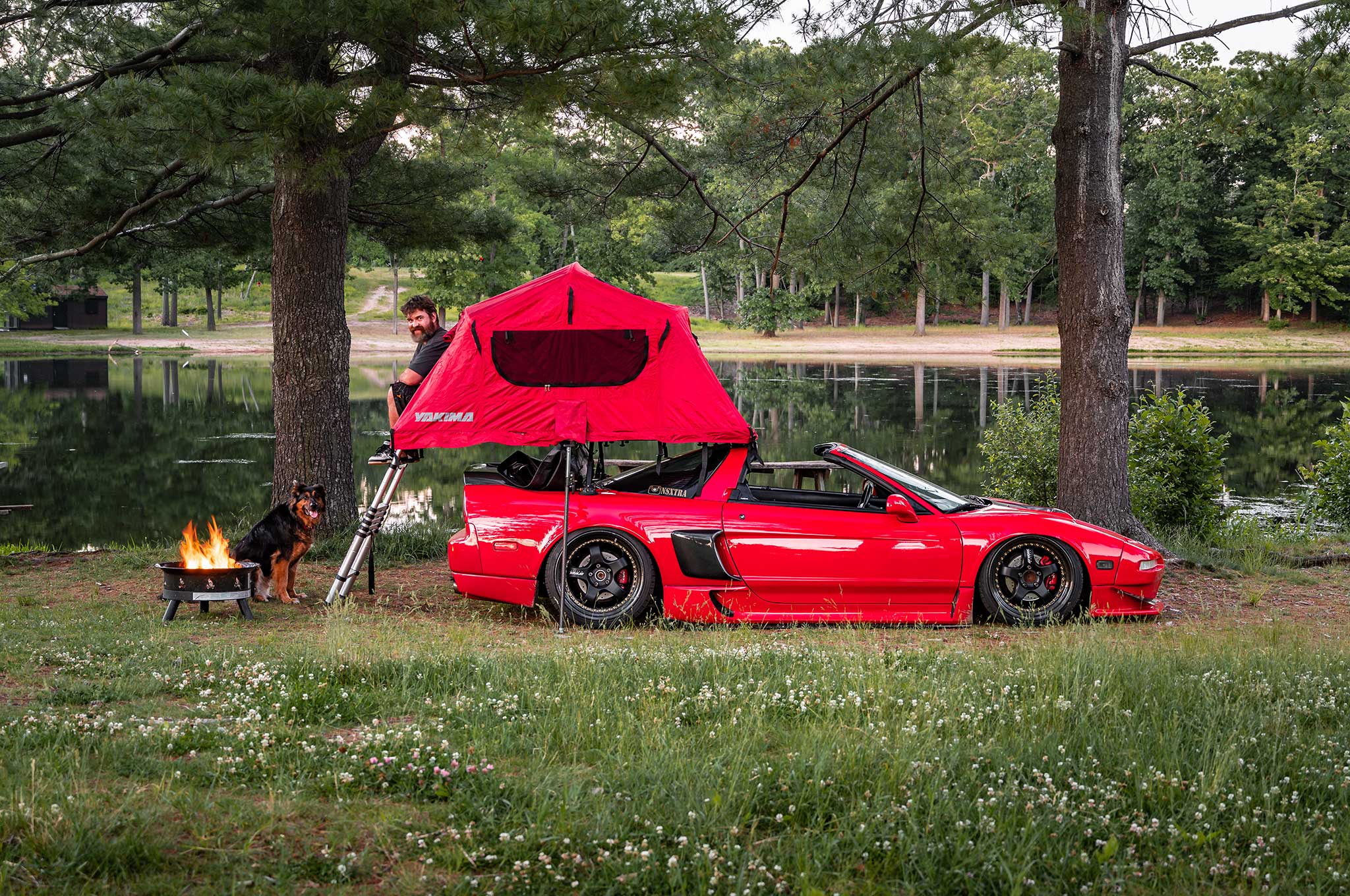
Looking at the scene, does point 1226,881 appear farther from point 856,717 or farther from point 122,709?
point 122,709

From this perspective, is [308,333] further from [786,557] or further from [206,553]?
[786,557]

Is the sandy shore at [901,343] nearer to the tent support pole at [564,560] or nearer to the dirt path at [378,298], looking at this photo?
the dirt path at [378,298]

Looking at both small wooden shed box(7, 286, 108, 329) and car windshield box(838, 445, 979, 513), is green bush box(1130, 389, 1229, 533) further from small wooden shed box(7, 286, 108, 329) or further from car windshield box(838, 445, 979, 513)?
small wooden shed box(7, 286, 108, 329)

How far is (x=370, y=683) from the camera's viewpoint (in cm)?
589

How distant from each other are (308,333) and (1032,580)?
24.2 feet

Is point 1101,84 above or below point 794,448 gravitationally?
above

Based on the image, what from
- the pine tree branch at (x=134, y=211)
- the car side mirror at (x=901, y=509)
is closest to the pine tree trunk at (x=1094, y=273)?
the car side mirror at (x=901, y=509)

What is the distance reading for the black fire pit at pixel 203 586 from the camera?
8.22 metres

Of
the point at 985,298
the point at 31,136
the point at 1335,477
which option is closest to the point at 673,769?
the point at 31,136

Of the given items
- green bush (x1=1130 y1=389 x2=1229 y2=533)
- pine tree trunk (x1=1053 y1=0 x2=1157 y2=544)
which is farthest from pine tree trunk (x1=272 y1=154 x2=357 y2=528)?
green bush (x1=1130 y1=389 x2=1229 y2=533)

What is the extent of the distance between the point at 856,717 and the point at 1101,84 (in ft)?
26.3

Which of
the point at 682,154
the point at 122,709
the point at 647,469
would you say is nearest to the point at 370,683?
the point at 122,709

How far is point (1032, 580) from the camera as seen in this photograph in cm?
842

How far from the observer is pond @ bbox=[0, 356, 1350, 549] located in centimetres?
1839
